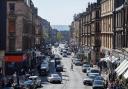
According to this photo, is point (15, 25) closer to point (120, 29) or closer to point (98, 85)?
point (120, 29)

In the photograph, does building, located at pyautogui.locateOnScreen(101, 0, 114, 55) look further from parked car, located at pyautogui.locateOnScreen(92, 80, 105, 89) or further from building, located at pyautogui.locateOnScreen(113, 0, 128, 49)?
parked car, located at pyautogui.locateOnScreen(92, 80, 105, 89)

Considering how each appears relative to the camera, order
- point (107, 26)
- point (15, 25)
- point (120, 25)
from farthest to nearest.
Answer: point (107, 26) → point (15, 25) → point (120, 25)

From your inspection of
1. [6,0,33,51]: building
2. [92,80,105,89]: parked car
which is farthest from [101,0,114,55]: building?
[92,80,105,89]: parked car

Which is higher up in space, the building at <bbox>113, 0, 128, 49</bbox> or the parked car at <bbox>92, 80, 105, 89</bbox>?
the building at <bbox>113, 0, 128, 49</bbox>

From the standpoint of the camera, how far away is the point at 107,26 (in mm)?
96312

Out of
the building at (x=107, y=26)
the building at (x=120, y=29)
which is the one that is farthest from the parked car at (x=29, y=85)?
the building at (x=107, y=26)

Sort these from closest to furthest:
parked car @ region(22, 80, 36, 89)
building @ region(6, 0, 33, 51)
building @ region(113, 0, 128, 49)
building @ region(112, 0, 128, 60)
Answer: parked car @ region(22, 80, 36, 89)
building @ region(112, 0, 128, 60)
building @ region(113, 0, 128, 49)
building @ region(6, 0, 33, 51)

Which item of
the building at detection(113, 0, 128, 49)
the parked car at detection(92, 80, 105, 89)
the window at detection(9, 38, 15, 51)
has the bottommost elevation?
the parked car at detection(92, 80, 105, 89)

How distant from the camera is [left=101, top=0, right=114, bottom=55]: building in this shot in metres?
92.3

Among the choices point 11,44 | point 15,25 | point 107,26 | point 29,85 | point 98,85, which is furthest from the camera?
point 107,26

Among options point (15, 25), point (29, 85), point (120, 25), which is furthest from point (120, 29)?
point (29, 85)

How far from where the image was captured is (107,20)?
97.5 meters

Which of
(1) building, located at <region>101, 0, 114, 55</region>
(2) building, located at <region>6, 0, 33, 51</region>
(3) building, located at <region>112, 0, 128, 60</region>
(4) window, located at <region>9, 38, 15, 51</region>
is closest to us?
(3) building, located at <region>112, 0, 128, 60</region>

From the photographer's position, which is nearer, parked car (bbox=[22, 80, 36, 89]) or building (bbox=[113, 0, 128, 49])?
A: parked car (bbox=[22, 80, 36, 89])
